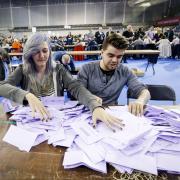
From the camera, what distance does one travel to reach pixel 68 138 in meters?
1.02

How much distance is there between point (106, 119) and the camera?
108 centimetres

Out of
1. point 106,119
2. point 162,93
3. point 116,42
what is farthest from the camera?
point 162,93

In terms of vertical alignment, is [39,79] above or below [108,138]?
above

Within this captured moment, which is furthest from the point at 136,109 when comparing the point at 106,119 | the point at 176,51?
the point at 176,51

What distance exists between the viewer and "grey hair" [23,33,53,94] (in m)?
1.57

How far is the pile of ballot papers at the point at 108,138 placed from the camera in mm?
844

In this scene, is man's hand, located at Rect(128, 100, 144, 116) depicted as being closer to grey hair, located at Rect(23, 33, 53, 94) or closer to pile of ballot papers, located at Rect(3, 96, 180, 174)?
pile of ballot papers, located at Rect(3, 96, 180, 174)

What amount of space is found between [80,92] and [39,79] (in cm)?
47

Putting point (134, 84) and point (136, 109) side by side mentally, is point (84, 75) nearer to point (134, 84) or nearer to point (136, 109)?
point (134, 84)

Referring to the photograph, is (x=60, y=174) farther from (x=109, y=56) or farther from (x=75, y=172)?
(x=109, y=56)

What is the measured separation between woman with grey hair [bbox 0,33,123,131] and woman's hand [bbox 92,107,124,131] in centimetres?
14

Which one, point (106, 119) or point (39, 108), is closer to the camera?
point (106, 119)

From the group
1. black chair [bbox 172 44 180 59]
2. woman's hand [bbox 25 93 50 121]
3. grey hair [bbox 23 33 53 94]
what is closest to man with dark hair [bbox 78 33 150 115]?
→ grey hair [bbox 23 33 53 94]

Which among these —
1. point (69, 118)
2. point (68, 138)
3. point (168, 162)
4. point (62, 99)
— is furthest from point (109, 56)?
point (168, 162)
